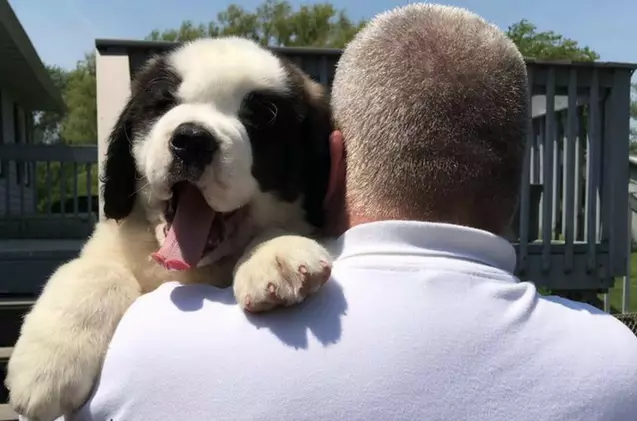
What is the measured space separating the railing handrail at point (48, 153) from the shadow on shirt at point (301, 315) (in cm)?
1050

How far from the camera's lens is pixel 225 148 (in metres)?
2.13

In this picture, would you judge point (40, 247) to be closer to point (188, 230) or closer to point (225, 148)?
point (188, 230)

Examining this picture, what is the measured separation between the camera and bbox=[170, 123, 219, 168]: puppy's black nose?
2.06 meters

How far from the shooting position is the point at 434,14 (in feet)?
6.55

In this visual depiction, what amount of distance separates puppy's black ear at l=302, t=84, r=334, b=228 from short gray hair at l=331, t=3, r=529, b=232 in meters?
0.45

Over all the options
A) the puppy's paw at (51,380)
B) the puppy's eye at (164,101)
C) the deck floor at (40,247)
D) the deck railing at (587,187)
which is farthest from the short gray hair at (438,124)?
the deck floor at (40,247)

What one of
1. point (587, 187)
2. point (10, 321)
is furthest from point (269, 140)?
point (587, 187)

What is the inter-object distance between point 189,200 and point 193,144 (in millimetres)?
223

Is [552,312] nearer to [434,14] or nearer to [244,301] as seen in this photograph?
[244,301]

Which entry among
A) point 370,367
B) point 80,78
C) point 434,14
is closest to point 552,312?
point 370,367

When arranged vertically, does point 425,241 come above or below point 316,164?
below

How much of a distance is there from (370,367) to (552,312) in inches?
18.6

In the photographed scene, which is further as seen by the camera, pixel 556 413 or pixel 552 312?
pixel 552 312

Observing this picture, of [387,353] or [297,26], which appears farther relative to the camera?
[297,26]
